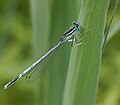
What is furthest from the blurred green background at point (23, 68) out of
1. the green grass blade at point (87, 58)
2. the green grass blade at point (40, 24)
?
the green grass blade at point (87, 58)

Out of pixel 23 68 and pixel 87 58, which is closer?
pixel 87 58

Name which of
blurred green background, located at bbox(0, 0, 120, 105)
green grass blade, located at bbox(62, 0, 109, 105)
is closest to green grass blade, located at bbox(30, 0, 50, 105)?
green grass blade, located at bbox(62, 0, 109, 105)

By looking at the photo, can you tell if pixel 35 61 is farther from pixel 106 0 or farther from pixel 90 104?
pixel 106 0

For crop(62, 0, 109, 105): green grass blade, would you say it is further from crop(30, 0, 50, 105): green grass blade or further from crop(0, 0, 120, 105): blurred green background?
crop(0, 0, 120, 105): blurred green background

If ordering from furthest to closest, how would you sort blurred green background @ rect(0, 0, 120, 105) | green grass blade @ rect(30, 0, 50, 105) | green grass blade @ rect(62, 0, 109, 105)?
blurred green background @ rect(0, 0, 120, 105) < green grass blade @ rect(30, 0, 50, 105) < green grass blade @ rect(62, 0, 109, 105)

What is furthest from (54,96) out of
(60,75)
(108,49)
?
(108,49)

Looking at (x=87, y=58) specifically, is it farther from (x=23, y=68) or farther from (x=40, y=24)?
(x=23, y=68)

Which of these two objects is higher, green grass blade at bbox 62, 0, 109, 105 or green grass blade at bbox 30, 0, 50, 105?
green grass blade at bbox 30, 0, 50, 105

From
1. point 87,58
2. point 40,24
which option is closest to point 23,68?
point 40,24

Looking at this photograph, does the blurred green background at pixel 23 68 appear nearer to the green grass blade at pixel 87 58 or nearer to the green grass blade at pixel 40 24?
the green grass blade at pixel 40 24
